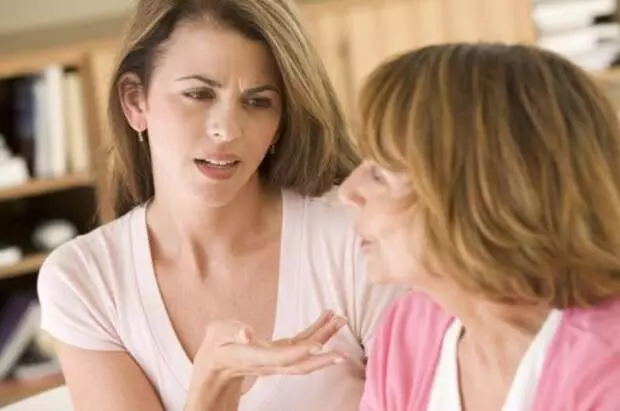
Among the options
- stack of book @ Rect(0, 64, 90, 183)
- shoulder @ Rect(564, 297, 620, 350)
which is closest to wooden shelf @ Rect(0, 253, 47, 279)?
stack of book @ Rect(0, 64, 90, 183)

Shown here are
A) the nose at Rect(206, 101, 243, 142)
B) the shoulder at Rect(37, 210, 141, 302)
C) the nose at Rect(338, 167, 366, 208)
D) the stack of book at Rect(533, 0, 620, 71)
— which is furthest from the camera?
the stack of book at Rect(533, 0, 620, 71)

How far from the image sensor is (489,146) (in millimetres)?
1062

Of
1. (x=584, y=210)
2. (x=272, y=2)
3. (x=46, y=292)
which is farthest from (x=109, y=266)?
(x=584, y=210)

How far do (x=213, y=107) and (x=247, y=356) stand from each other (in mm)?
349

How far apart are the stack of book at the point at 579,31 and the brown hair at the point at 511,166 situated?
8.42 ft

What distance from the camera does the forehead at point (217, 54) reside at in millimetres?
1438

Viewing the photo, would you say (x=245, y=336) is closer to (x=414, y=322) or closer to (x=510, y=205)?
(x=414, y=322)

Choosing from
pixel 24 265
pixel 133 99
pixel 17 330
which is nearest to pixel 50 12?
pixel 24 265

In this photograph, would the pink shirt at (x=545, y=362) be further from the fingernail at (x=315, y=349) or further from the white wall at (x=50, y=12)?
the white wall at (x=50, y=12)

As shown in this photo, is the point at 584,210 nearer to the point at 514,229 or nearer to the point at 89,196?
the point at 514,229

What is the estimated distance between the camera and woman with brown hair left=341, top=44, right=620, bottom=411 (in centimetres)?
106

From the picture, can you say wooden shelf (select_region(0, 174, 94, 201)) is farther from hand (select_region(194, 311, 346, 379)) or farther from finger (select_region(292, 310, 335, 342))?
finger (select_region(292, 310, 335, 342))

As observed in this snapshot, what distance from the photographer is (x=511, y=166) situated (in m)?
1.05

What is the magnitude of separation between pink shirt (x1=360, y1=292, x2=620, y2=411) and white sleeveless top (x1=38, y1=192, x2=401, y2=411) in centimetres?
14
